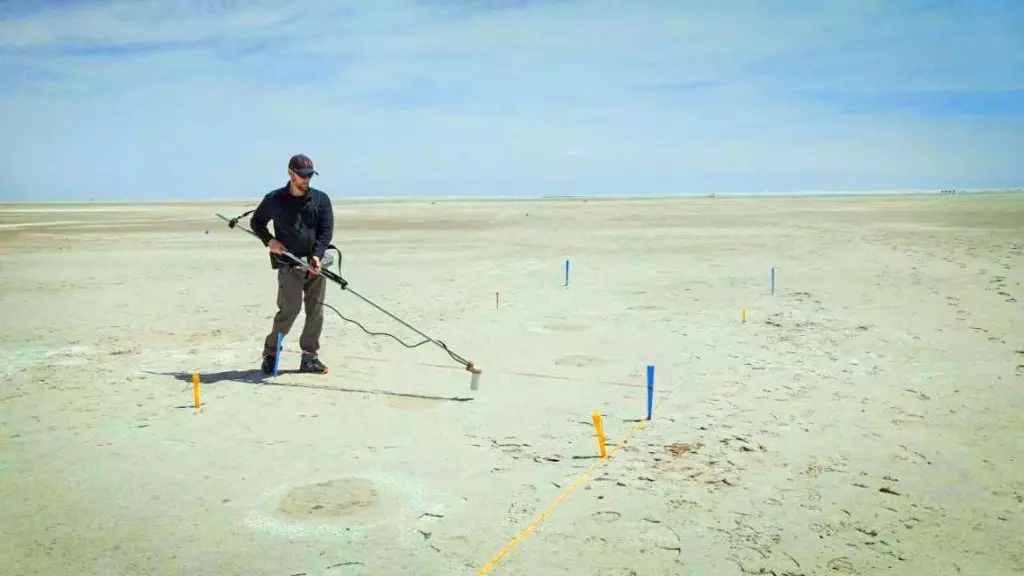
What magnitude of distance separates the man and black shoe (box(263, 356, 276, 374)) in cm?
1

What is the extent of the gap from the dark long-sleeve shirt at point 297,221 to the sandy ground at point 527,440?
4.34ft

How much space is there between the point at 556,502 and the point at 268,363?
396 centimetres

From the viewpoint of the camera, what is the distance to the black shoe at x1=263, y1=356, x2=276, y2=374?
6.89 meters

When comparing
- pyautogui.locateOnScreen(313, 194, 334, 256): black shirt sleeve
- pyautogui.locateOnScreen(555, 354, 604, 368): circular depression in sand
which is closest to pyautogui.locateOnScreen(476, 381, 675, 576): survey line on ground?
pyautogui.locateOnScreen(555, 354, 604, 368): circular depression in sand

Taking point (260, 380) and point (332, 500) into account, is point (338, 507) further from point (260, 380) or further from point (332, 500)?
point (260, 380)

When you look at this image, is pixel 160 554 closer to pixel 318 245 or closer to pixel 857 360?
pixel 318 245

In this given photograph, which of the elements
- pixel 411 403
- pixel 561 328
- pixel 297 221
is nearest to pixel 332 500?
pixel 411 403

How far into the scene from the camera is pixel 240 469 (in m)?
4.58

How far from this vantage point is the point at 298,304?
6.79 meters

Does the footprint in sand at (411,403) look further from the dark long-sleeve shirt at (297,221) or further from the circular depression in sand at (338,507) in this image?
the dark long-sleeve shirt at (297,221)

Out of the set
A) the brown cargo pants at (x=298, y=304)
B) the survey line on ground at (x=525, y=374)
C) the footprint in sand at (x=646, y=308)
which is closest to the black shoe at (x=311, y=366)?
the brown cargo pants at (x=298, y=304)

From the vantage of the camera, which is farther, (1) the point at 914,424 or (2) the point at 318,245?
(2) the point at 318,245

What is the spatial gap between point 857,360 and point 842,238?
20.2 meters

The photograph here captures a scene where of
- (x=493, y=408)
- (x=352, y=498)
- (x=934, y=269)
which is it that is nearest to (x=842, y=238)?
(x=934, y=269)
